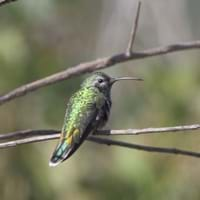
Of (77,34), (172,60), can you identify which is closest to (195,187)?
(172,60)

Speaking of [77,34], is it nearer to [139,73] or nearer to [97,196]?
[139,73]

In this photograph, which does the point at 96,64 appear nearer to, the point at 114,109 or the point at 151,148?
the point at 151,148

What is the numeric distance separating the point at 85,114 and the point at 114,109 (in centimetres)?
321

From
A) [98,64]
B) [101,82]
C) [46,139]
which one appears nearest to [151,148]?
[46,139]

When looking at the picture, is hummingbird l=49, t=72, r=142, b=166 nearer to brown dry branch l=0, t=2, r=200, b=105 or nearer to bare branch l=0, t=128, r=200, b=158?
bare branch l=0, t=128, r=200, b=158

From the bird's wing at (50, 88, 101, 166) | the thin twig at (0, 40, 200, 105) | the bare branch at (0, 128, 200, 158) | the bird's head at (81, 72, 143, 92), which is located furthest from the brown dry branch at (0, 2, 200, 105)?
the bird's head at (81, 72, 143, 92)

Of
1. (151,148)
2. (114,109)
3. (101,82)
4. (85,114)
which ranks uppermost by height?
(114,109)

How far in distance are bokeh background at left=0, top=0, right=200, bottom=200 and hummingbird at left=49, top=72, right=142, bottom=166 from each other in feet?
6.51

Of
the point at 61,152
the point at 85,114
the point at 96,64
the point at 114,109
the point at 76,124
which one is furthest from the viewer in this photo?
the point at 114,109

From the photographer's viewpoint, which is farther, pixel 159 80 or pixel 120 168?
pixel 159 80

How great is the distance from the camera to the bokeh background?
5.75 meters

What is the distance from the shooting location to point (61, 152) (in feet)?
10.4

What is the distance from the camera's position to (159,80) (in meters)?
6.30

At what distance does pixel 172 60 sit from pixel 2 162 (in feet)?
6.45
